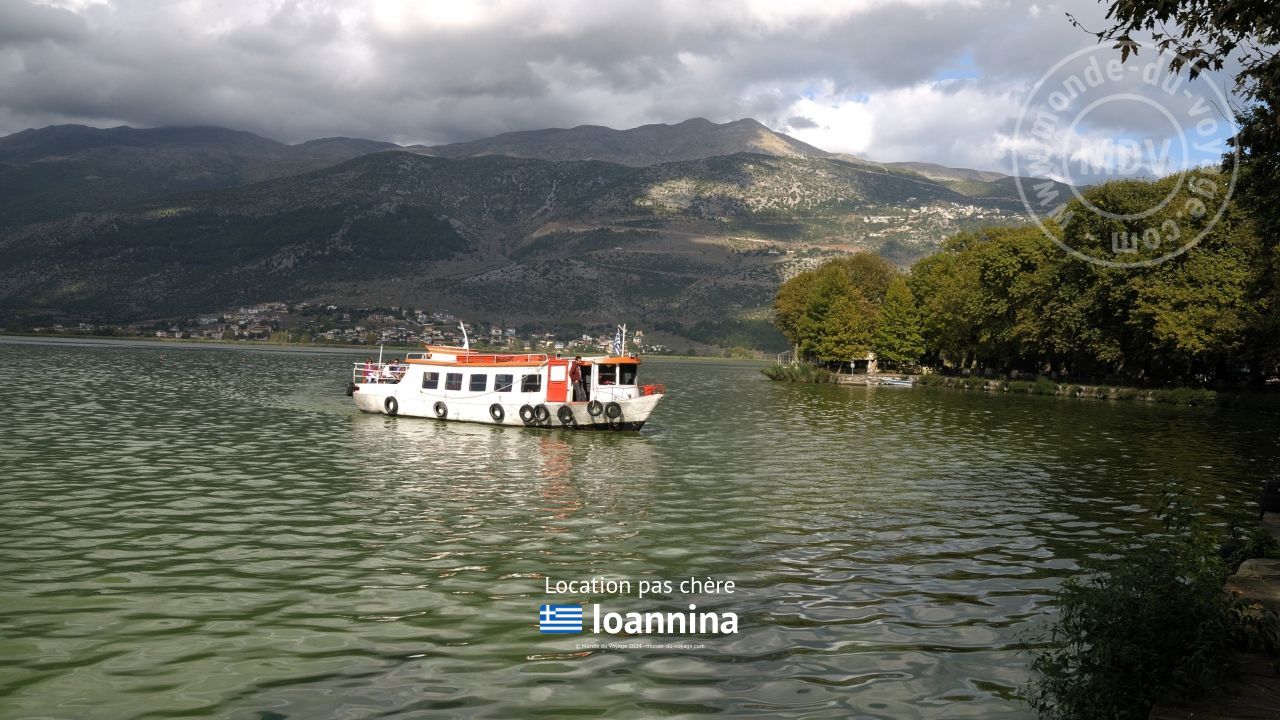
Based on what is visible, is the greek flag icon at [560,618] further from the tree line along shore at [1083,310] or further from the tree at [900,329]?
the tree at [900,329]

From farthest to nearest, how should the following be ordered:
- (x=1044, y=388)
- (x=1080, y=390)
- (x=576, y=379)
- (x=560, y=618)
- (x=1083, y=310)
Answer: (x=1044, y=388)
(x=1080, y=390)
(x=1083, y=310)
(x=576, y=379)
(x=560, y=618)

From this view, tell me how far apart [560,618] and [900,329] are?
123559 mm

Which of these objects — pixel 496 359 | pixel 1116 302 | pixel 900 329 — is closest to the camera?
pixel 496 359

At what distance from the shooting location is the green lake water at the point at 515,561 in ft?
38.5


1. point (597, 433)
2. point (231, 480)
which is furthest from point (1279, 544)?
point (597, 433)

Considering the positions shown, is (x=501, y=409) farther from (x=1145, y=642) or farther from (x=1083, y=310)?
(x=1083, y=310)

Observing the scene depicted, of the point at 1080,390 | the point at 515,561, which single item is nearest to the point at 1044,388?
the point at 1080,390

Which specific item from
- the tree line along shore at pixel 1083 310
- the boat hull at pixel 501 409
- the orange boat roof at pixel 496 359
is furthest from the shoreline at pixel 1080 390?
the orange boat roof at pixel 496 359

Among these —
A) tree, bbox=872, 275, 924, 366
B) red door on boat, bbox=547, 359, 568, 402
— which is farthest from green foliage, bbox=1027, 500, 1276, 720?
tree, bbox=872, 275, 924, 366

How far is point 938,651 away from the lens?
13.5m

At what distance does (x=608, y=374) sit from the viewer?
50.8 meters

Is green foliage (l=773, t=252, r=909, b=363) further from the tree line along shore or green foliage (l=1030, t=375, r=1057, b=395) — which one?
green foliage (l=1030, t=375, r=1057, b=395)

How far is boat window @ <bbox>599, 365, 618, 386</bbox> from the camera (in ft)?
166

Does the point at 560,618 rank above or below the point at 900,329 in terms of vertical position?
below
